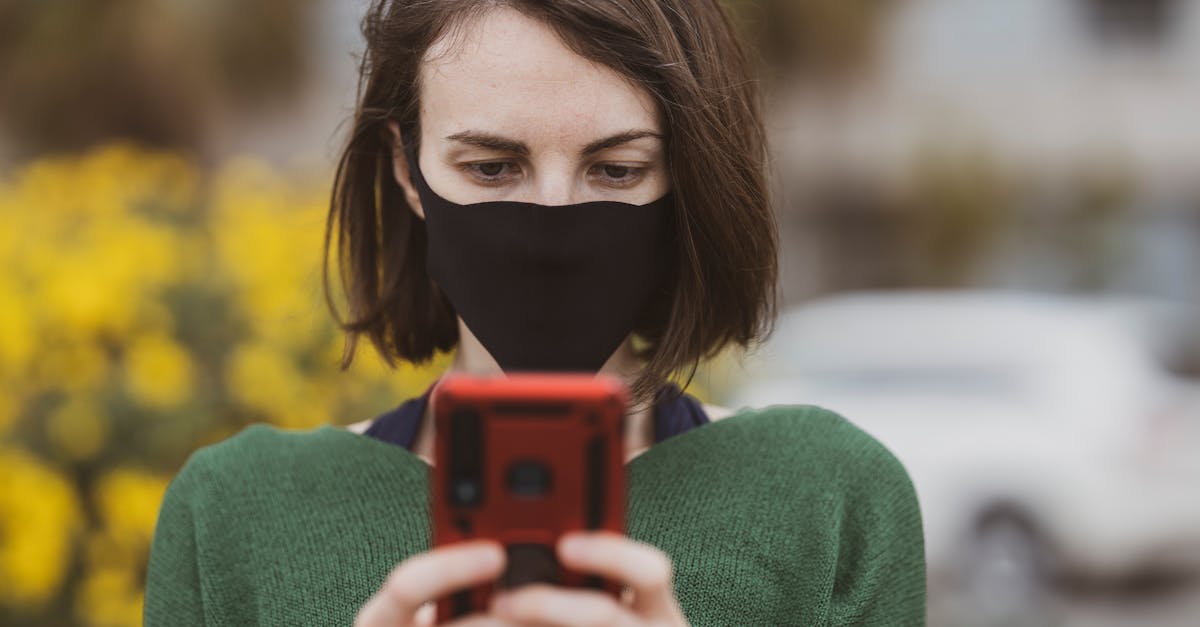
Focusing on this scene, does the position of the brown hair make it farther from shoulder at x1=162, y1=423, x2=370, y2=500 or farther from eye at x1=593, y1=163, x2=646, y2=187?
shoulder at x1=162, y1=423, x2=370, y2=500

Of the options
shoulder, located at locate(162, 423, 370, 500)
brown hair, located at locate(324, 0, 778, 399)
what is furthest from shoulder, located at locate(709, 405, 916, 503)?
shoulder, located at locate(162, 423, 370, 500)

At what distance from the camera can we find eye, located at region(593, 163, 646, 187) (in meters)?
1.51

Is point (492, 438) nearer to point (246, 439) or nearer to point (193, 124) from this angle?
point (246, 439)

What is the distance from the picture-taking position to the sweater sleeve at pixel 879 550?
5.16ft

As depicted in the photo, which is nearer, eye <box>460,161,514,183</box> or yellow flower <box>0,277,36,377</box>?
eye <box>460,161,514,183</box>

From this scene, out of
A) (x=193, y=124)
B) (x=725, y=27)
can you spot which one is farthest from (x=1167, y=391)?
(x=193, y=124)

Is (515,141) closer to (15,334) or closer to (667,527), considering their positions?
(667,527)

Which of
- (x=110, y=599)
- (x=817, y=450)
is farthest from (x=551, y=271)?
(x=110, y=599)

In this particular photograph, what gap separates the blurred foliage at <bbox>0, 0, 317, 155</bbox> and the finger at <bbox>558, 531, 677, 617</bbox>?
738 centimetres

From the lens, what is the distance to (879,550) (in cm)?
158

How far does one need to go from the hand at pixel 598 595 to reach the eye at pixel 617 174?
1.96 ft

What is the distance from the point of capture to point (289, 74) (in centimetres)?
1011

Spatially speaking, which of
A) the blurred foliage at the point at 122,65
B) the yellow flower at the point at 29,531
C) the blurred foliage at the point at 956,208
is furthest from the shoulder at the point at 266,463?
the blurred foliage at the point at 956,208

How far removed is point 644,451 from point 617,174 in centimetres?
38
